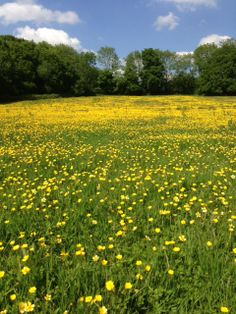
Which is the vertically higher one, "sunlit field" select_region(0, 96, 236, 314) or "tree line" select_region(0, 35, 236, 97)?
"tree line" select_region(0, 35, 236, 97)

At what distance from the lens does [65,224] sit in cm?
412

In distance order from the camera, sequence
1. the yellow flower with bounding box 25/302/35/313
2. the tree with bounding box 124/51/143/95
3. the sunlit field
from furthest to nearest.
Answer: the tree with bounding box 124/51/143/95 < the sunlit field < the yellow flower with bounding box 25/302/35/313

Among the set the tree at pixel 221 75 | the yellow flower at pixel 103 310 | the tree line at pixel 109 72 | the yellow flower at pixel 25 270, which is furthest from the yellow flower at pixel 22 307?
the tree at pixel 221 75

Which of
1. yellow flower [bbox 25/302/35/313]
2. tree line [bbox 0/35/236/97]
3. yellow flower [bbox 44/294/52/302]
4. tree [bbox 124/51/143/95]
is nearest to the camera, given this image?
yellow flower [bbox 25/302/35/313]

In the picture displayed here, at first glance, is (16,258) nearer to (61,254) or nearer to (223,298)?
(61,254)

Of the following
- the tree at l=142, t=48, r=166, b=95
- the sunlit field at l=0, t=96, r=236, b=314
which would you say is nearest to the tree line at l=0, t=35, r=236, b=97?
the tree at l=142, t=48, r=166, b=95

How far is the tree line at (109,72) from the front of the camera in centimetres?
5952

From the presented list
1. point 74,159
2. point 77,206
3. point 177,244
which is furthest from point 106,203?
point 74,159

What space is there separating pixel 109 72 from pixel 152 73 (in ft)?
38.3

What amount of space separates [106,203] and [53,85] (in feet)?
209

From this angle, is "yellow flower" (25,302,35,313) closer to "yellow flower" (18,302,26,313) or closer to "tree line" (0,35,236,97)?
"yellow flower" (18,302,26,313)

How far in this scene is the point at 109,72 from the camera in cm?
7550

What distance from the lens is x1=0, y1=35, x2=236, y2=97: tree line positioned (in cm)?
5952

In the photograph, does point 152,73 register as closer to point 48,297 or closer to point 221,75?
point 221,75
